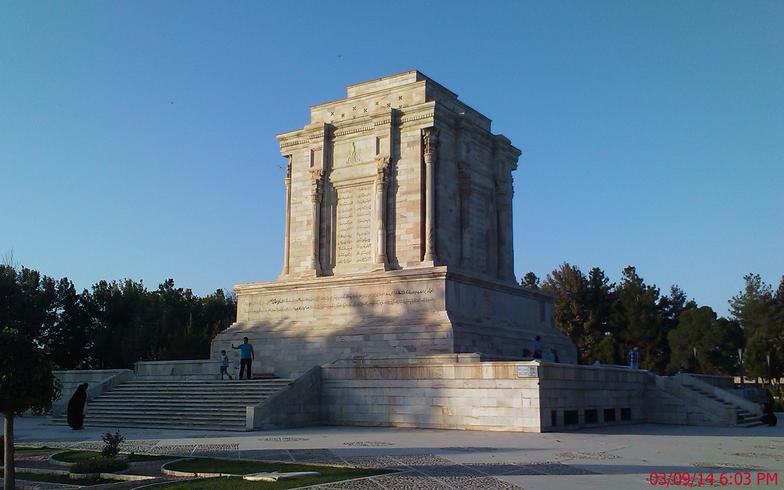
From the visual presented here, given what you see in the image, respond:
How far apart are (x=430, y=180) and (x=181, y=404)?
42.1ft

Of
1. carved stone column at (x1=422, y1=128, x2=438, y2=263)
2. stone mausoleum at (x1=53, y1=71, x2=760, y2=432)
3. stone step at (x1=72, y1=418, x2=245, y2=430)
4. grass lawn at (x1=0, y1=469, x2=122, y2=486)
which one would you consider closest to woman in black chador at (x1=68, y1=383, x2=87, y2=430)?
stone step at (x1=72, y1=418, x2=245, y2=430)

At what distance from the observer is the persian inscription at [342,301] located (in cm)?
2736

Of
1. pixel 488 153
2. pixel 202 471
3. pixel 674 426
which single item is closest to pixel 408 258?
pixel 488 153

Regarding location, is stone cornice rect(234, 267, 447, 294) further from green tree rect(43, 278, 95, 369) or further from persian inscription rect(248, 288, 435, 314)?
green tree rect(43, 278, 95, 369)

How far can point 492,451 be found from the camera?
14.7 m

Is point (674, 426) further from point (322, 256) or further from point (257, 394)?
point (322, 256)

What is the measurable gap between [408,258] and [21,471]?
1893cm

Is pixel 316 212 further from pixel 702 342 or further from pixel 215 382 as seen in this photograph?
pixel 702 342

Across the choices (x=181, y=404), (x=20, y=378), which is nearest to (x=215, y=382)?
(x=181, y=404)

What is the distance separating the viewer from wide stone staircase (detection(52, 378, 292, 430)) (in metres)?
22.1

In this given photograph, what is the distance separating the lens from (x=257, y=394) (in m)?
23.1

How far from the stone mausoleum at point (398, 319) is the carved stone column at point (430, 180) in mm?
80

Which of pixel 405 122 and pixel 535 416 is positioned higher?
pixel 405 122

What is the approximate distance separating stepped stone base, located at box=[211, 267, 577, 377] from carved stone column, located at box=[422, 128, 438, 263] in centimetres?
239
